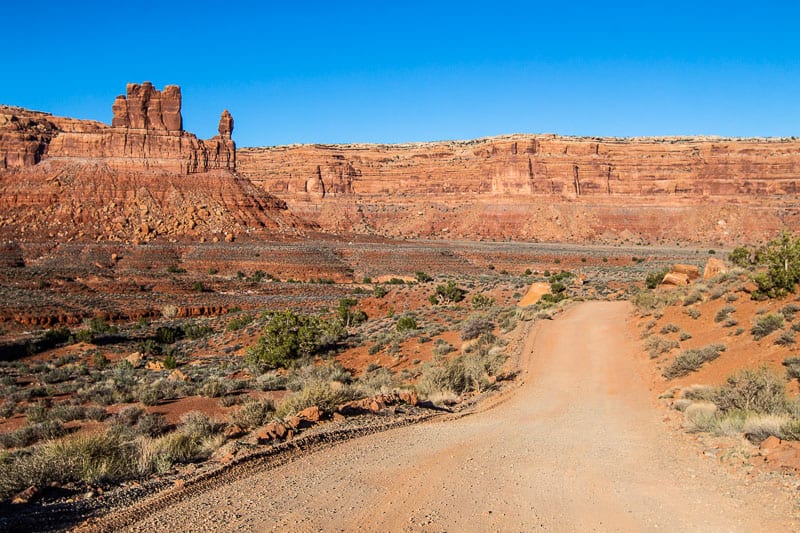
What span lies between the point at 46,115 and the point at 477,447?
105 metres

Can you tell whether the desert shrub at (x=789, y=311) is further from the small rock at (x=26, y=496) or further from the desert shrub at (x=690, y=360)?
the small rock at (x=26, y=496)

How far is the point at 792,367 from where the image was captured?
10883 millimetres

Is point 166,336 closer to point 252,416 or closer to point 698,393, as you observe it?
point 252,416

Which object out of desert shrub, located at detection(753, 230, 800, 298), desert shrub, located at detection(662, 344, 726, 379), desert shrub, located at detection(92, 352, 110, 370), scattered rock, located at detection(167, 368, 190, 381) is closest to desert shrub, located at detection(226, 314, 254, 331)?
desert shrub, located at detection(92, 352, 110, 370)

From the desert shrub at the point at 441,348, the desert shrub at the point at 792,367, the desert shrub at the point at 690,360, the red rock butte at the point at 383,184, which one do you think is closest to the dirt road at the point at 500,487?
the desert shrub at the point at 792,367

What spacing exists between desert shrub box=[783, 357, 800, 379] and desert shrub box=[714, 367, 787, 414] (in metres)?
0.48

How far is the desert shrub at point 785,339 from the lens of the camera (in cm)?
1245

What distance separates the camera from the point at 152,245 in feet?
217

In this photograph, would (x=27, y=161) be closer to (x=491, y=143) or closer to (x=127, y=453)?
(x=491, y=143)

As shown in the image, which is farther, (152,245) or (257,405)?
(152,245)

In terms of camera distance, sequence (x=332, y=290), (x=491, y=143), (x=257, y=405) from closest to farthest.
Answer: (x=257, y=405) → (x=332, y=290) → (x=491, y=143)

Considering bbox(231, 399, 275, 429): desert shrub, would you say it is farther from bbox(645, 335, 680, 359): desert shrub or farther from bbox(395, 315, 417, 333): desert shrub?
bbox(395, 315, 417, 333): desert shrub

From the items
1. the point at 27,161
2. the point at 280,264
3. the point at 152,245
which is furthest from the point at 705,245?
the point at 27,161

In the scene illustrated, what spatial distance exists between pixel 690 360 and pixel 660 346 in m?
2.46
